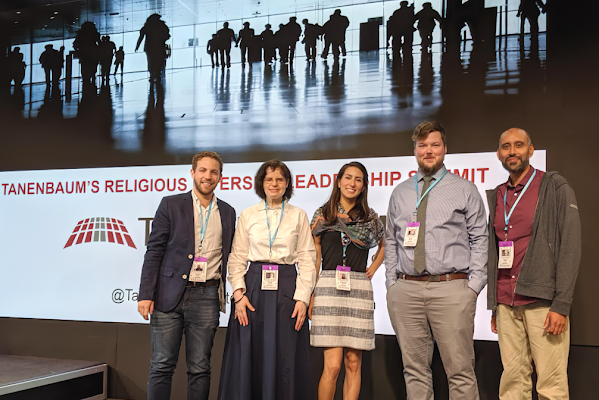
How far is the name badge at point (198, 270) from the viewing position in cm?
286

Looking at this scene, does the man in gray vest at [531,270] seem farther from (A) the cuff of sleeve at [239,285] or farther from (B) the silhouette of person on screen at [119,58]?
(B) the silhouette of person on screen at [119,58]

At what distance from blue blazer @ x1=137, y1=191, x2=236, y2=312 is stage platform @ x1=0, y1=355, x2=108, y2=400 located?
1.22 metres

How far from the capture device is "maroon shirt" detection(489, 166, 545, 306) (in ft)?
8.42

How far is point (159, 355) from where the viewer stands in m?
2.86

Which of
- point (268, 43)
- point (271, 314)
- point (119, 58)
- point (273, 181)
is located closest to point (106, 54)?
point (119, 58)

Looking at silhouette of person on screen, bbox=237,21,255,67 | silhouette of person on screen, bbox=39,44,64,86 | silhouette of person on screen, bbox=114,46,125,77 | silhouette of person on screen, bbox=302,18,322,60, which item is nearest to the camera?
silhouette of person on screen, bbox=302,18,322,60

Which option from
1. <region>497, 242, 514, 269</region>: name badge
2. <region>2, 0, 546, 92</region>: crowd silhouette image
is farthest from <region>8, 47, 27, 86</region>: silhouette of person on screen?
<region>497, 242, 514, 269</region>: name badge

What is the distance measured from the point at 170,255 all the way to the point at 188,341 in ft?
1.61

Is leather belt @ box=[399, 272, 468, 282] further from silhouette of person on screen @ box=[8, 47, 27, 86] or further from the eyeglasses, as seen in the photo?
silhouette of person on screen @ box=[8, 47, 27, 86]

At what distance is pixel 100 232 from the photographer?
13.9 feet

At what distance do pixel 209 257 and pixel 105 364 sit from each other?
5.95 feet

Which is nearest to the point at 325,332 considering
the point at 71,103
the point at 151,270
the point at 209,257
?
→ the point at 209,257

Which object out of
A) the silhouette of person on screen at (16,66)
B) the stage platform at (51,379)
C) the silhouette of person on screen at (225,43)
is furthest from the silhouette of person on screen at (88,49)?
the stage platform at (51,379)

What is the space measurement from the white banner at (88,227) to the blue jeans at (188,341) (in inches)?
39.1
